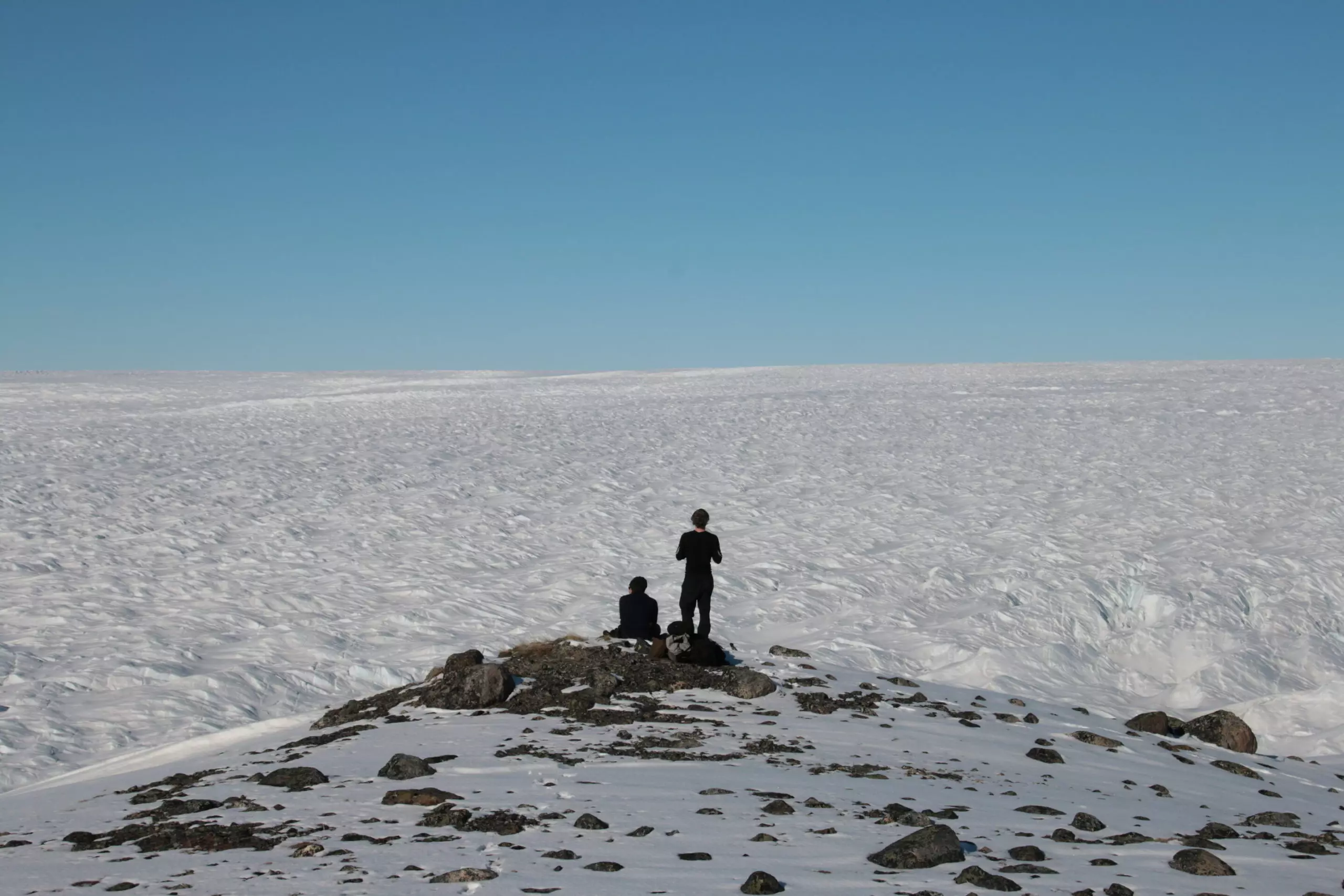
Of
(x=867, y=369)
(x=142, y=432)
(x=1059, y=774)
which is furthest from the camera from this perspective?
(x=867, y=369)

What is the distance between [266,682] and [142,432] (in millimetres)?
19519

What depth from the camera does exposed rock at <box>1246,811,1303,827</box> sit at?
24.7ft

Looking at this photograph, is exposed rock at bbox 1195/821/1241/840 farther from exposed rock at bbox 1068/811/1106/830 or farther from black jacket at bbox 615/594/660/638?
black jacket at bbox 615/594/660/638

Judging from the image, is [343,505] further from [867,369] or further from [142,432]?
[867,369]

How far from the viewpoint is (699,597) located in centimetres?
1190

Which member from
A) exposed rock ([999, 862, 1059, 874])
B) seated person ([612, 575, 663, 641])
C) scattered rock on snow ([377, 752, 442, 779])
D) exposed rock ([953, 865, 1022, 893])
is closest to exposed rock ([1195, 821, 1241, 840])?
exposed rock ([999, 862, 1059, 874])

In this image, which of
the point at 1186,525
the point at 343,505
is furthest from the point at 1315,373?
the point at 343,505

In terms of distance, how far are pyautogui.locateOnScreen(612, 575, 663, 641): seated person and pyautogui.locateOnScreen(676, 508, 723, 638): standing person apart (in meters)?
0.49

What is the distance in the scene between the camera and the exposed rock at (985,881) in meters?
5.50

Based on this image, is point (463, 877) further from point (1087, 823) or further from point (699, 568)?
point (699, 568)

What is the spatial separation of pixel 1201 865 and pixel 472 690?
646 cm

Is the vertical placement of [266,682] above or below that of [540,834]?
below

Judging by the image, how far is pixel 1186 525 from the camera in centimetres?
1928

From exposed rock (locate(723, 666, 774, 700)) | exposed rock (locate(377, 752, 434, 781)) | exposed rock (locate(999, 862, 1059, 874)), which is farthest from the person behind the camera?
exposed rock (locate(723, 666, 774, 700))
